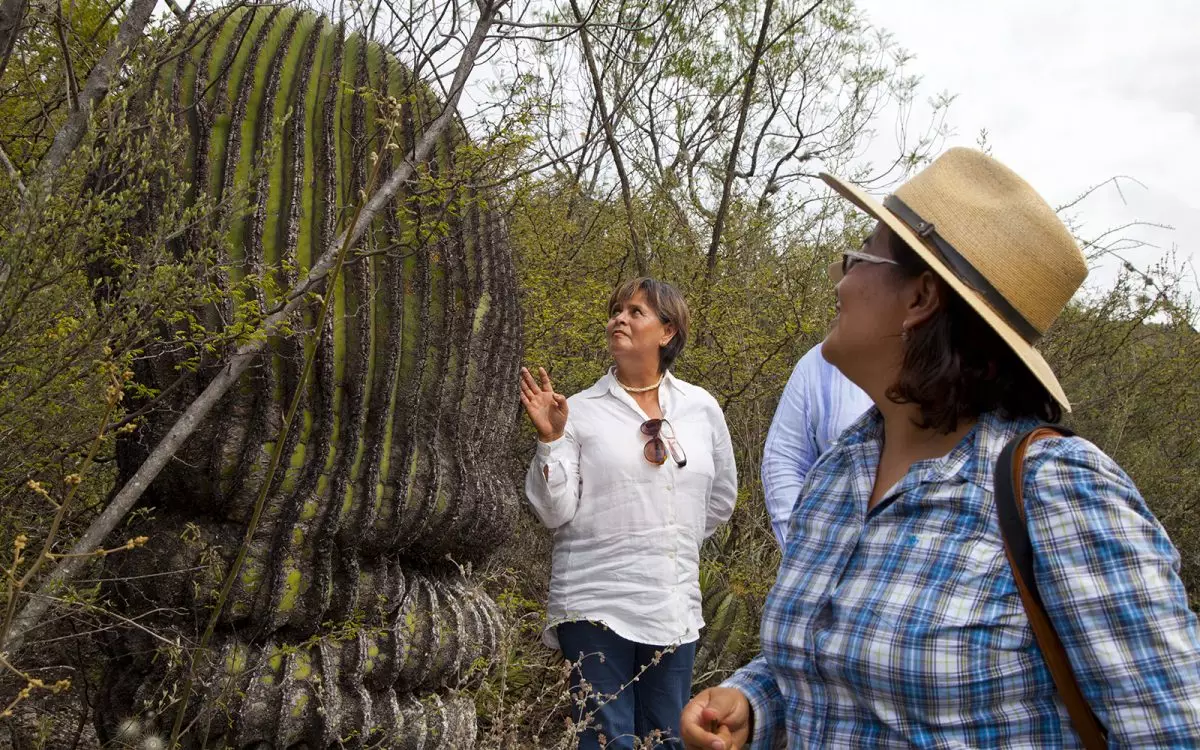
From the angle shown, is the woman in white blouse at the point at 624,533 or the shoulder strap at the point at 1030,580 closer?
the shoulder strap at the point at 1030,580

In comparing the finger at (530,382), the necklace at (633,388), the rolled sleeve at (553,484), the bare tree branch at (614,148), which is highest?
the bare tree branch at (614,148)

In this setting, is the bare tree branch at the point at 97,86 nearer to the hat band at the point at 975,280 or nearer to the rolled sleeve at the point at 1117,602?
the hat band at the point at 975,280

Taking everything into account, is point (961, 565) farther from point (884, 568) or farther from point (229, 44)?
point (229, 44)

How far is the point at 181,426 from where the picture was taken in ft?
9.05

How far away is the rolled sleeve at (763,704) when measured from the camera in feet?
5.79

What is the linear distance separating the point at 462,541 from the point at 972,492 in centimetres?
226

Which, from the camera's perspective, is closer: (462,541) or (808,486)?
(808,486)

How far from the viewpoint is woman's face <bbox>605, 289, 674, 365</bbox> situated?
3.90 m

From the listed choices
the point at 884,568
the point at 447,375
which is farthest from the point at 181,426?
the point at 884,568

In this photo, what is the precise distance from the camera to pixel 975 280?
5.18 feet

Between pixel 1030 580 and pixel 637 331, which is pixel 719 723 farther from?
pixel 637 331

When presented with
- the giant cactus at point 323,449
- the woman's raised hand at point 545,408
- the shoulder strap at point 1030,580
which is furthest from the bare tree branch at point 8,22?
the shoulder strap at point 1030,580

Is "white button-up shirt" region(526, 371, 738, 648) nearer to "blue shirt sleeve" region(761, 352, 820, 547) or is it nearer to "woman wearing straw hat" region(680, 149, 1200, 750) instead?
"blue shirt sleeve" region(761, 352, 820, 547)

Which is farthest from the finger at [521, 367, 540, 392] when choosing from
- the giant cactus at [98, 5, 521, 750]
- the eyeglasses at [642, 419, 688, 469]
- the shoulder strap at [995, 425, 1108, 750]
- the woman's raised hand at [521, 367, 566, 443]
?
the shoulder strap at [995, 425, 1108, 750]
